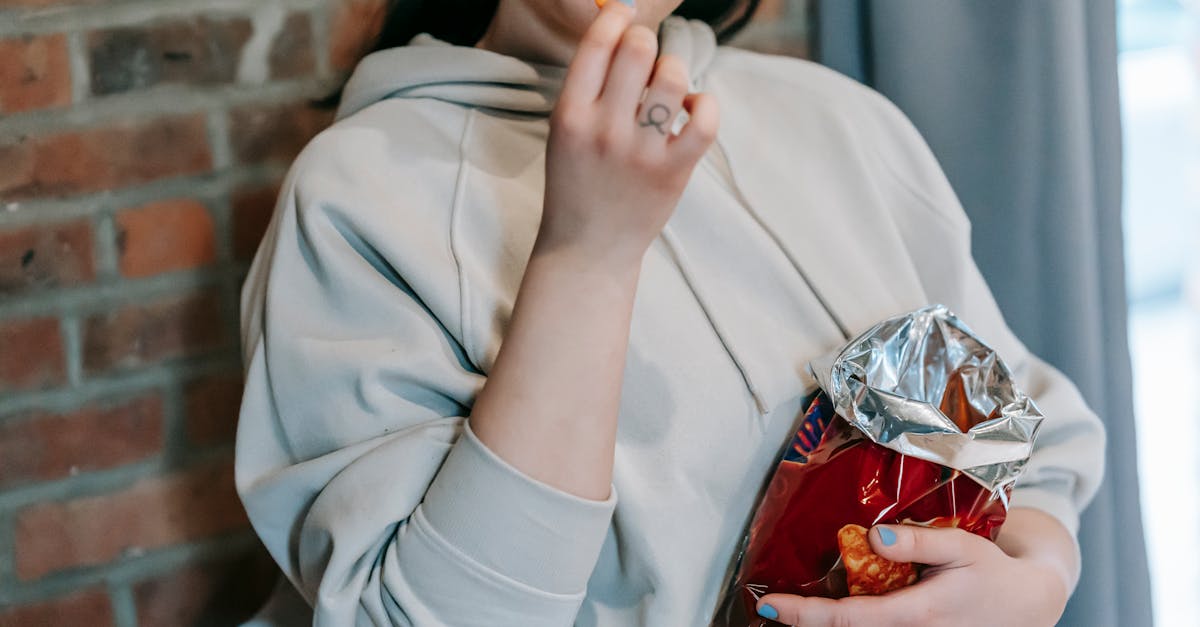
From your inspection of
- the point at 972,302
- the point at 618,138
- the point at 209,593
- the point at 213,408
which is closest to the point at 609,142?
the point at 618,138

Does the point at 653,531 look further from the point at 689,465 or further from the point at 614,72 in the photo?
the point at 614,72

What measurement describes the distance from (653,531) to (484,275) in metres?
0.21

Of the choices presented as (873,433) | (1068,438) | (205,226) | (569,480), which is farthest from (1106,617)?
(205,226)

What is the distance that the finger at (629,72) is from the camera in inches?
22.3

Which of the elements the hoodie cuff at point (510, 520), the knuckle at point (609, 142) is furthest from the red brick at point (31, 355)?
the knuckle at point (609, 142)

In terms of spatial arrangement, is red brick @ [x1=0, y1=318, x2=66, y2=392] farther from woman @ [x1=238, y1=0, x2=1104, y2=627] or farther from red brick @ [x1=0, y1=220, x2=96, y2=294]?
woman @ [x1=238, y1=0, x2=1104, y2=627]

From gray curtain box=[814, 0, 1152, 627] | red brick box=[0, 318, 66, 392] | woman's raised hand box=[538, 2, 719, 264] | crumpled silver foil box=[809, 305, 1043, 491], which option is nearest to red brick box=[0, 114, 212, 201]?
red brick box=[0, 318, 66, 392]

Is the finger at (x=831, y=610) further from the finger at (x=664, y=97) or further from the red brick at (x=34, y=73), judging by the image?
the red brick at (x=34, y=73)

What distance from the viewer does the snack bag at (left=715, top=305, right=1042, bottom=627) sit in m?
0.66

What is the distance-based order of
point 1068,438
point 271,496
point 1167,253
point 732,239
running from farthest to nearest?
1. point 1167,253
2. point 1068,438
3. point 732,239
4. point 271,496

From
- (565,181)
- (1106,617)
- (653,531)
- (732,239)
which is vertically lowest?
(1106,617)

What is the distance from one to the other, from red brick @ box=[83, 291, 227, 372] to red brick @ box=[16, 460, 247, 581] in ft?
0.39

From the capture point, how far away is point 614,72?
57 centimetres

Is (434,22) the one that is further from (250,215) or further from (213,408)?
(213,408)
